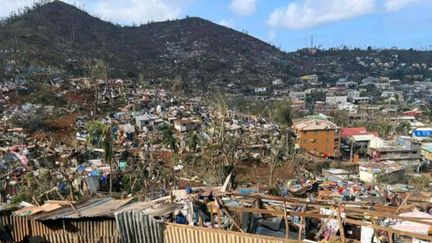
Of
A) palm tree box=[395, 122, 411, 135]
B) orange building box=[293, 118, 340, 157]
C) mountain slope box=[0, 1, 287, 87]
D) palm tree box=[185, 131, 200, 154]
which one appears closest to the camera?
palm tree box=[185, 131, 200, 154]

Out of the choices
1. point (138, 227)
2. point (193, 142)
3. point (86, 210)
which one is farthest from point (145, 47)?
point (138, 227)

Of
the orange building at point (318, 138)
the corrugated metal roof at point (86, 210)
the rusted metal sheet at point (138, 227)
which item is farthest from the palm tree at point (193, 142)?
the rusted metal sheet at point (138, 227)

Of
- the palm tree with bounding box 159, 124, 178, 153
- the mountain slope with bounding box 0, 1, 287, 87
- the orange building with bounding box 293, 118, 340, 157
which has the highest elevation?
the mountain slope with bounding box 0, 1, 287, 87

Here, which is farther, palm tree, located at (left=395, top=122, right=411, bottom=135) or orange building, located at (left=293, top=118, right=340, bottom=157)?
palm tree, located at (left=395, top=122, right=411, bottom=135)

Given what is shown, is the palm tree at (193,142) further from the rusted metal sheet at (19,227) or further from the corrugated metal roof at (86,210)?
the rusted metal sheet at (19,227)

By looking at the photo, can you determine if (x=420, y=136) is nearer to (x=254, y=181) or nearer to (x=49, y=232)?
(x=254, y=181)

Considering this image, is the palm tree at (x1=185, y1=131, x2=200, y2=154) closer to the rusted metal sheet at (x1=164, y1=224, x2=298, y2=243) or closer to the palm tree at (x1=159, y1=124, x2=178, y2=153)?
the palm tree at (x1=159, y1=124, x2=178, y2=153)

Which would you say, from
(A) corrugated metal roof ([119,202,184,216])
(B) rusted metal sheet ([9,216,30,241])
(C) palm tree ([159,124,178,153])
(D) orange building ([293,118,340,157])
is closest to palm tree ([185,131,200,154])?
(C) palm tree ([159,124,178,153])
